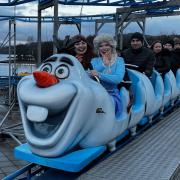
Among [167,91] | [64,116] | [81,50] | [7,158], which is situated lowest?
[7,158]

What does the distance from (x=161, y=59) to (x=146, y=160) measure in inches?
95.6

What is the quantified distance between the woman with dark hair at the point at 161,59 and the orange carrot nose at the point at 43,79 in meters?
2.64

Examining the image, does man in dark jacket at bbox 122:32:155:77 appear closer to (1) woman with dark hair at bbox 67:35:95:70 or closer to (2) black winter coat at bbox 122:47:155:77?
(2) black winter coat at bbox 122:47:155:77

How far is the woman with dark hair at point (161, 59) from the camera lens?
15.2 ft

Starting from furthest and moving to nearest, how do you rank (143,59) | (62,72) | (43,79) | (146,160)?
(143,59) → (146,160) → (62,72) → (43,79)

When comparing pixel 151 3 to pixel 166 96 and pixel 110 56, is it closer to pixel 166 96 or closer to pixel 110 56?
pixel 166 96

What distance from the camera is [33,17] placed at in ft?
51.5

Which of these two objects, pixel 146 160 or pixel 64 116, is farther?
pixel 146 160

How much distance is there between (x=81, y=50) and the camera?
276 centimetres

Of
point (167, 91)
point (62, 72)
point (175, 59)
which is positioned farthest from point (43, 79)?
point (175, 59)

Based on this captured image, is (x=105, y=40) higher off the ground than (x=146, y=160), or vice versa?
(x=105, y=40)

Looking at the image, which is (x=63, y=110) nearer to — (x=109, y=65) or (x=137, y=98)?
(x=109, y=65)

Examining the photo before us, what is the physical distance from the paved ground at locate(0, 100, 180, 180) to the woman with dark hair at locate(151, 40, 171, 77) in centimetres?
108

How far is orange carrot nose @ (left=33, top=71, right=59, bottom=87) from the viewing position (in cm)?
219
